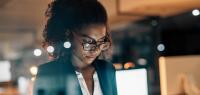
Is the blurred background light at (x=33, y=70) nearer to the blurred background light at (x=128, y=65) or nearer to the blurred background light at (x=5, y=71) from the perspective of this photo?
the blurred background light at (x=5, y=71)

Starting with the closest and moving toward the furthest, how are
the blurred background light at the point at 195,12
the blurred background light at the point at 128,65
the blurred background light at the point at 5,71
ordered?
the blurred background light at the point at 5,71, the blurred background light at the point at 128,65, the blurred background light at the point at 195,12

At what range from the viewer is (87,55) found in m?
1.34

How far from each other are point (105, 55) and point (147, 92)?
26 centimetres

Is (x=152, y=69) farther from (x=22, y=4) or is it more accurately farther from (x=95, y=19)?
(x=22, y=4)

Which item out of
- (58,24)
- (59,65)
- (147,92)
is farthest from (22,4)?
(147,92)

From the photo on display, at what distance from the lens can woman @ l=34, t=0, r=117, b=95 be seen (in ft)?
4.22

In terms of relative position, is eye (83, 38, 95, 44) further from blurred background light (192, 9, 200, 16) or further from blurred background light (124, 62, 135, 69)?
blurred background light (192, 9, 200, 16)

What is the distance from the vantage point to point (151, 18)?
1495mm

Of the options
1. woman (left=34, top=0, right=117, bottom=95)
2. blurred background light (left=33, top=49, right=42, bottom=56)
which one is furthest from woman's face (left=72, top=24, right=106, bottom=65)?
blurred background light (left=33, top=49, right=42, bottom=56)

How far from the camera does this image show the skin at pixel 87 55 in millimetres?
1326

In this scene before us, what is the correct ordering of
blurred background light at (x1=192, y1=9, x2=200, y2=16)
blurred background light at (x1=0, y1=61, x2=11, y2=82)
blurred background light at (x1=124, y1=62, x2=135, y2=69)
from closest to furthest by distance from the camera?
blurred background light at (x1=0, y1=61, x2=11, y2=82) < blurred background light at (x1=124, y1=62, x2=135, y2=69) < blurred background light at (x1=192, y1=9, x2=200, y2=16)

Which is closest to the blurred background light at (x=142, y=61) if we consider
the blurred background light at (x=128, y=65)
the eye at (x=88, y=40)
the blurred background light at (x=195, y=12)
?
the blurred background light at (x=128, y=65)

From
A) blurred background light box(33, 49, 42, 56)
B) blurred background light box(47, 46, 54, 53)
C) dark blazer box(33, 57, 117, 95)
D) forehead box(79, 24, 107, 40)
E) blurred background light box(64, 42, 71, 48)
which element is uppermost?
forehead box(79, 24, 107, 40)

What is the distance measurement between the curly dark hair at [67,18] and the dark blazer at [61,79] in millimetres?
53
